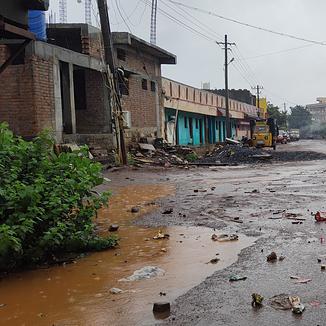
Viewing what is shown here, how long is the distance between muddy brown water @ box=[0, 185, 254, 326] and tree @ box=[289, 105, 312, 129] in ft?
363

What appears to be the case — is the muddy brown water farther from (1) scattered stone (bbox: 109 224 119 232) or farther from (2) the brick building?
(2) the brick building

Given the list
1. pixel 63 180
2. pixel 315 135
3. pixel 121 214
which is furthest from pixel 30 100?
pixel 315 135

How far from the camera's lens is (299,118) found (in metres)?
113

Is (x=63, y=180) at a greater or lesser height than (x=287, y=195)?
greater

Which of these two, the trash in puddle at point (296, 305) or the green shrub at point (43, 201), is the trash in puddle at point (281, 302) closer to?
the trash in puddle at point (296, 305)

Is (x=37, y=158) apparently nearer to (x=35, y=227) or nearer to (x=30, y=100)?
(x=35, y=227)

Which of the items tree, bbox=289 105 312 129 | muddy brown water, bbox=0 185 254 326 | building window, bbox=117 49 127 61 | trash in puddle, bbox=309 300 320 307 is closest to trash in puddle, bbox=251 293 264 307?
trash in puddle, bbox=309 300 320 307

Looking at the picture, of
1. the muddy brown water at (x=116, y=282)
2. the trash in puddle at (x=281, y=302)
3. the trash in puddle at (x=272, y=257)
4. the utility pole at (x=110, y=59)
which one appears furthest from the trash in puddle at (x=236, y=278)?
the utility pole at (x=110, y=59)

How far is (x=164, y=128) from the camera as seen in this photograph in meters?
28.0

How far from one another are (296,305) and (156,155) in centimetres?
1895

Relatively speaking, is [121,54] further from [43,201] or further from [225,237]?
[43,201]

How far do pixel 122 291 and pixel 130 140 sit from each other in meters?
17.8

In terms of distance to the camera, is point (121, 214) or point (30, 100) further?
point (30, 100)

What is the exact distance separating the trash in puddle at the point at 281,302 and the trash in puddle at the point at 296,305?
3cm
